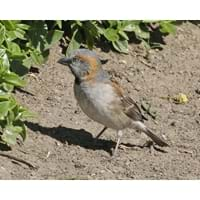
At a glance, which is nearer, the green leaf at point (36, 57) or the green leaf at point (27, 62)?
the green leaf at point (27, 62)

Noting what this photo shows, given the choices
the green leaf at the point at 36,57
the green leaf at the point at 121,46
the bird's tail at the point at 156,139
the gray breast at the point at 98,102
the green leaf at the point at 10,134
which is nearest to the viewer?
the green leaf at the point at 10,134

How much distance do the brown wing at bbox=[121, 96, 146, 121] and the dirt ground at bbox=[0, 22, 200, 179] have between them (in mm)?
298

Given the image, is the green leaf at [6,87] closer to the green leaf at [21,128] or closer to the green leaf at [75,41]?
the green leaf at [21,128]

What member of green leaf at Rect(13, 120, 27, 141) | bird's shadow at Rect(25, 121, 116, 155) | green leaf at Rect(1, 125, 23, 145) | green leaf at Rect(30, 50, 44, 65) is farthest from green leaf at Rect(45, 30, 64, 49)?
green leaf at Rect(1, 125, 23, 145)

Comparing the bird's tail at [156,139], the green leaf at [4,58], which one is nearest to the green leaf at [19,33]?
the green leaf at [4,58]

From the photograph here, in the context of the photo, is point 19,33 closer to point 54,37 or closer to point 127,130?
point 54,37

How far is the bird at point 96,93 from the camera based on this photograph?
8727 millimetres

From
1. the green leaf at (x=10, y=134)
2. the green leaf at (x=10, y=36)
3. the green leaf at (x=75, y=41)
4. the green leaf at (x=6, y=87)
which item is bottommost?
the green leaf at (x=10, y=134)

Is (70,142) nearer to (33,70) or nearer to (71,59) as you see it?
(71,59)

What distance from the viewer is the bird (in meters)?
8.73

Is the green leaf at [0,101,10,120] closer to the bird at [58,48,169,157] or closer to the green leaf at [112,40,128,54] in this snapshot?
the bird at [58,48,169,157]

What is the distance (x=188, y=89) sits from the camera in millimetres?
10742

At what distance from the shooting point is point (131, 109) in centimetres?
916

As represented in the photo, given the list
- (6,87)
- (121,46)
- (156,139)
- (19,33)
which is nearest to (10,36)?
(19,33)
